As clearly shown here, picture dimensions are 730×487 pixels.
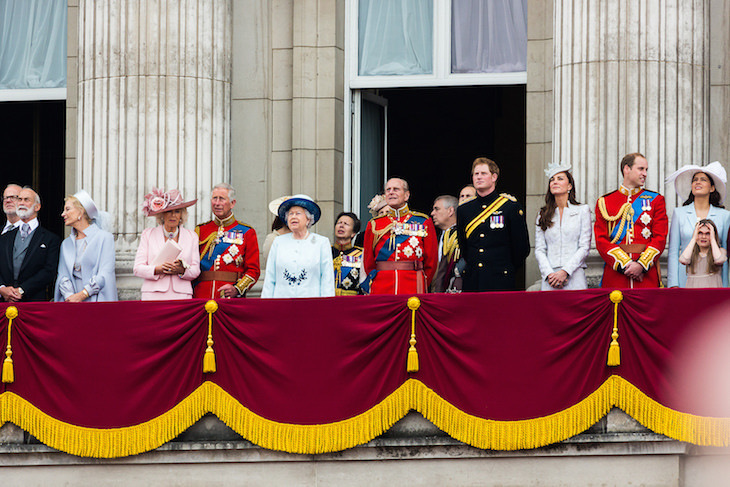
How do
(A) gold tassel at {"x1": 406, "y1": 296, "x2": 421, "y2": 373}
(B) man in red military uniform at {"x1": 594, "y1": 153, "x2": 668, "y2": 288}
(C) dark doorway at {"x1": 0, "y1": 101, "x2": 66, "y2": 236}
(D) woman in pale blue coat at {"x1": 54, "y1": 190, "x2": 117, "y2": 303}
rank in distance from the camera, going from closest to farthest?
1. (A) gold tassel at {"x1": 406, "y1": 296, "x2": 421, "y2": 373}
2. (B) man in red military uniform at {"x1": 594, "y1": 153, "x2": 668, "y2": 288}
3. (D) woman in pale blue coat at {"x1": 54, "y1": 190, "x2": 117, "y2": 303}
4. (C) dark doorway at {"x1": 0, "y1": 101, "x2": 66, "y2": 236}

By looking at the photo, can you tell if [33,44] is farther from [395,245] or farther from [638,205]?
[638,205]

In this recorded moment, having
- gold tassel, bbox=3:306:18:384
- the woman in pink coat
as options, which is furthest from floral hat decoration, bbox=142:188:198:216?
gold tassel, bbox=3:306:18:384

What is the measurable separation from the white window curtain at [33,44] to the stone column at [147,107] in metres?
1.30

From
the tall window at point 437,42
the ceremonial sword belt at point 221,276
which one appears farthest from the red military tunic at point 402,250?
the tall window at point 437,42

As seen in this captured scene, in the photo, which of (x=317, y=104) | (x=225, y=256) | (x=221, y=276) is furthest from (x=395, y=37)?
(x=221, y=276)

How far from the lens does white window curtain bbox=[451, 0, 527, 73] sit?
13805 millimetres

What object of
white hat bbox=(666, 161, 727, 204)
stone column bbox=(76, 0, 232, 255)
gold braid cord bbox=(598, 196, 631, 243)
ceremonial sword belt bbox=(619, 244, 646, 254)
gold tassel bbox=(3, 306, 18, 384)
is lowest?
gold tassel bbox=(3, 306, 18, 384)

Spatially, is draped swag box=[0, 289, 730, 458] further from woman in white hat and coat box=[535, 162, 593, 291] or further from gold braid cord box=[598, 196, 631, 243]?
gold braid cord box=[598, 196, 631, 243]

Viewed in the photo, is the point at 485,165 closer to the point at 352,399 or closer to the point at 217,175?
the point at 352,399

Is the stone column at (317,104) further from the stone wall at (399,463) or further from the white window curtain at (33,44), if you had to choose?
the stone wall at (399,463)

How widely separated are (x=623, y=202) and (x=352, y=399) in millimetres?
2870

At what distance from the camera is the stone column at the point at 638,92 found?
492 inches

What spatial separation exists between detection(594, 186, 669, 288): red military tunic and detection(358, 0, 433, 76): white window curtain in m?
3.63

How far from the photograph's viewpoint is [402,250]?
11.4 meters
